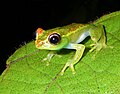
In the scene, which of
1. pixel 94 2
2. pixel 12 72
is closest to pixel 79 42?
pixel 12 72

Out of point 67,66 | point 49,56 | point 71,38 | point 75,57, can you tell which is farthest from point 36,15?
point 67,66

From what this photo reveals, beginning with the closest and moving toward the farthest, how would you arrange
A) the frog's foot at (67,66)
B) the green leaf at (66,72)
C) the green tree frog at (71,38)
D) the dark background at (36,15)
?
the green leaf at (66,72) → the frog's foot at (67,66) → the green tree frog at (71,38) → the dark background at (36,15)

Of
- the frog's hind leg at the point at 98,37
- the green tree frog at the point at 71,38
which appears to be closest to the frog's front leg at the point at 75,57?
the green tree frog at the point at 71,38

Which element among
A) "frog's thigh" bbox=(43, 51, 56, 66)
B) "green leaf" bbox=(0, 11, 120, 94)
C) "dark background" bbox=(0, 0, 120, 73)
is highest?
"dark background" bbox=(0, 0, 120, 73)

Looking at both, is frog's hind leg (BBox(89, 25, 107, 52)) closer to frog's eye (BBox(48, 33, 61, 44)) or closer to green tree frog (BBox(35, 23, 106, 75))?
green tree frog (BBox(35, 23, 106, 75))

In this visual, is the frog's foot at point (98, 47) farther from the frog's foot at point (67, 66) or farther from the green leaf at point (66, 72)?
the frog's foot at point (67, 66)

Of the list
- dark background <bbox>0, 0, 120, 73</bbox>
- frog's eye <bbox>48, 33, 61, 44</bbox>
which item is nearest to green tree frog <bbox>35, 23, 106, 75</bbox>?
frog's eye <bbox>48, 33, 61, 44</bbox>

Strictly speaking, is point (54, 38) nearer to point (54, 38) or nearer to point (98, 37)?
point (54, 38)
